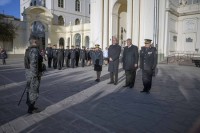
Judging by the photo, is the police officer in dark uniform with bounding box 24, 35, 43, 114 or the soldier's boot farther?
the soldier's boot

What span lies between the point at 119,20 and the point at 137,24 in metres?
5.95

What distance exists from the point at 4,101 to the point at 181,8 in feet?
95.9

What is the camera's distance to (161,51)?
87.9 ft

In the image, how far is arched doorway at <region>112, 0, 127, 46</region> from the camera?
30.0 meters

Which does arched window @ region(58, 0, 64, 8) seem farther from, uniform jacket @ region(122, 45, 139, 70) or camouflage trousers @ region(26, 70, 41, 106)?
camouflage trousers @ region(26, 70, 41, 106)

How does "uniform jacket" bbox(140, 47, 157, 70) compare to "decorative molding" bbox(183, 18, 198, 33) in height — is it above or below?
below

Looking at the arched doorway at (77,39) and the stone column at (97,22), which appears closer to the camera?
the stone column at (97,22)

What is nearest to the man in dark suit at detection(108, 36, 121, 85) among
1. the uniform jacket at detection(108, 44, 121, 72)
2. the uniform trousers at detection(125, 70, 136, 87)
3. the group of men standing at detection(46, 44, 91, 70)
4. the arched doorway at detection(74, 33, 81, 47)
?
the uniform jacket at detection(108, 44, 121, 72)

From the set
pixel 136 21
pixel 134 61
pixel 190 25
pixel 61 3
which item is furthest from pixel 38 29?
pixel 134 61

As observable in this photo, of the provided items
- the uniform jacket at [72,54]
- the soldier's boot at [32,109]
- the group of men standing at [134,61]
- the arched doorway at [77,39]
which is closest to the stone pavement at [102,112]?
the soldier's boot at [32,109]

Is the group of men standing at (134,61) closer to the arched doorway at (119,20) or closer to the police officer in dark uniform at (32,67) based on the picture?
the police officer in dark uniform at (32,67)

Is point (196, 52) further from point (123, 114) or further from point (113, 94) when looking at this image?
point (123, 114)

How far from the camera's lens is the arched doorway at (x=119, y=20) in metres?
30.0

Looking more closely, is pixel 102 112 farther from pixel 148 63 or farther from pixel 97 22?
pixel 97 22
